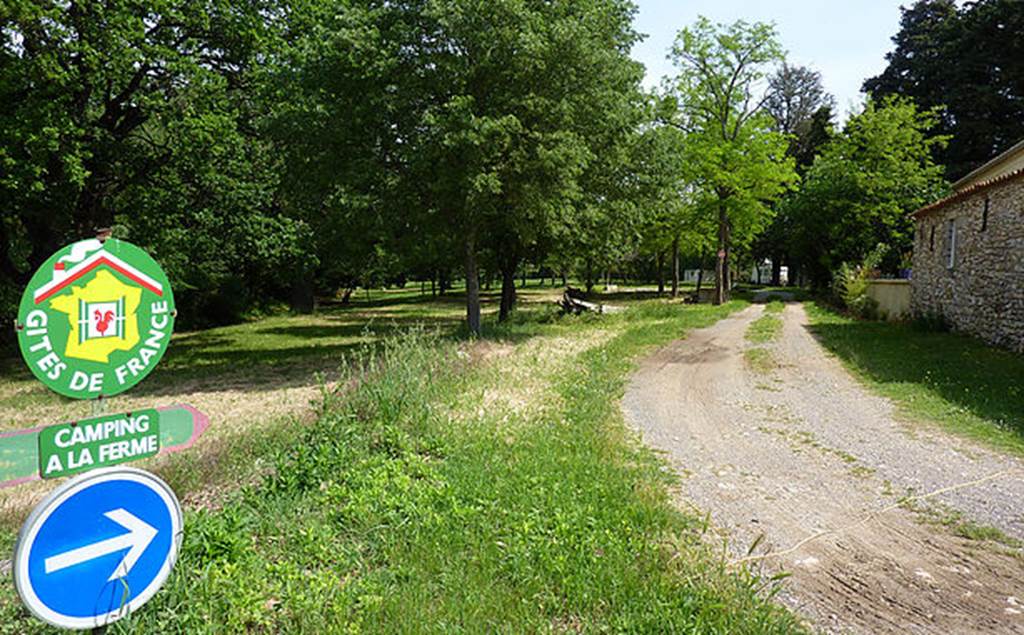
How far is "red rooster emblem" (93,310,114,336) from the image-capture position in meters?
2.43

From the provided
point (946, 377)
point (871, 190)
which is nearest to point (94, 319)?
point (946, 377)

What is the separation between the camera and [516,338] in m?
16.0

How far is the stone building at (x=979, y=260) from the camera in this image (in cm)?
1211

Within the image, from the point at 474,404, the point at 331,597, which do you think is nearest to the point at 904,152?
the point at 474,404

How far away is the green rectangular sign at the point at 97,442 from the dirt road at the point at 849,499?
375 cm

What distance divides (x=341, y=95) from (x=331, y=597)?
40.3ft

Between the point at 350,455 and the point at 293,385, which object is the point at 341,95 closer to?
the point at 293,385

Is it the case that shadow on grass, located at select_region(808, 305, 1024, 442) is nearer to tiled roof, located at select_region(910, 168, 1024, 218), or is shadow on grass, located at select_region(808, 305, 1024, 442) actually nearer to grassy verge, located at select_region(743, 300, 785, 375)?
grassy verge, located at select_region(743, 300, 785, 375)

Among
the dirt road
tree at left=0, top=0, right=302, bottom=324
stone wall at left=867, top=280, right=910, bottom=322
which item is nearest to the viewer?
the dirt road

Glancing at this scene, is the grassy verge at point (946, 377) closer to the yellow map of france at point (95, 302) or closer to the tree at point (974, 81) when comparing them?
the yellow map of france at point (95, 302)

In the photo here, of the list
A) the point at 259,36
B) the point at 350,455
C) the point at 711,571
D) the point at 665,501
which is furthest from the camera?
the point at 259,36

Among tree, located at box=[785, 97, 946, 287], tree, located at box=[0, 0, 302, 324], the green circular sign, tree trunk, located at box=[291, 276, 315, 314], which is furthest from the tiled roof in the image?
tree trunk, located at box=[291, 276, 315, 314]

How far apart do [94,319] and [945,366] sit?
524 inches

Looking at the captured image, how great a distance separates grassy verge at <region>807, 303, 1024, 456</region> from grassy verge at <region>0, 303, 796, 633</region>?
457 centimetres
